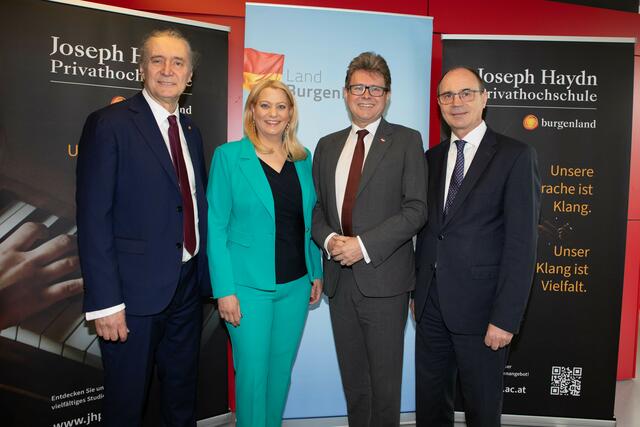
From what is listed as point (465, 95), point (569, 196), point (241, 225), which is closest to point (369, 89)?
point (465, 95)

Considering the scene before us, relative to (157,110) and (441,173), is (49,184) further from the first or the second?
(441,173)

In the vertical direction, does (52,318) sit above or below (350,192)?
below

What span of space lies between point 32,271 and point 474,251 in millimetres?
2488

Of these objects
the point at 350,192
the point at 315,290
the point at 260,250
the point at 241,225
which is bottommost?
the point at 315,290

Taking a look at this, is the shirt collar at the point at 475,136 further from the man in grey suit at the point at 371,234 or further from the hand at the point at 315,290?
the hand at the point at 315,290

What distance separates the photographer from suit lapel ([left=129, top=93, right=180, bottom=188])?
2123 millimetres

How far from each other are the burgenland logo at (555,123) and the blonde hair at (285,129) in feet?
5.83

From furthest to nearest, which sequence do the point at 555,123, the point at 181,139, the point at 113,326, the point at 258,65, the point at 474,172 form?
the point at 555,123 → the point at 258,65 → the point at 181,139 → the point at 474,172 → the point at 113,326

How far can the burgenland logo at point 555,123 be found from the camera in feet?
10.9

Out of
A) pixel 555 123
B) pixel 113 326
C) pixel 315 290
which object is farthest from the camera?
pixel 555 123

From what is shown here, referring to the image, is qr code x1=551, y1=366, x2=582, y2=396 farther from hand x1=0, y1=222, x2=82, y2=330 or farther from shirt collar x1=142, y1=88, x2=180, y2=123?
hand x1=0, y1=222, x2=82, y2=330

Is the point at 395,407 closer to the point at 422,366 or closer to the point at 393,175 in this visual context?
the point at 422,366

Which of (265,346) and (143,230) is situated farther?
(265,346)

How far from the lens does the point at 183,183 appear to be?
7.31 feet
